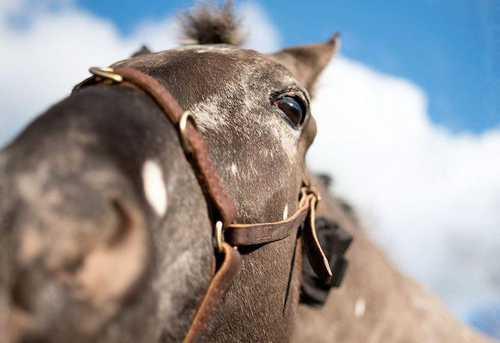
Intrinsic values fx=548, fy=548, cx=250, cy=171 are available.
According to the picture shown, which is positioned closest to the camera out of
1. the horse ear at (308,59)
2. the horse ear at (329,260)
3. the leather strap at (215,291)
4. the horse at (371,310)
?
the leather strap at (215,291)

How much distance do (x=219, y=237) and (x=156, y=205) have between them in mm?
440

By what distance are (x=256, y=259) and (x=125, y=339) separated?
0.98 metres

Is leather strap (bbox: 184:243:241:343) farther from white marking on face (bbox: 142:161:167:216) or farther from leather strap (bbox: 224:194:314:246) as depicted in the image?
white marking on face (bbox: 142:161:167:216)

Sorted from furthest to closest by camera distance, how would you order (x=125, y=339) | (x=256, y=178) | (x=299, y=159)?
(x=299, y=159) < (x=256, y=178) < (x=125, y=339)

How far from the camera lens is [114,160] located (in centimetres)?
134

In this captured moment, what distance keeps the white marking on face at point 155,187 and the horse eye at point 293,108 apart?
1.08 metres

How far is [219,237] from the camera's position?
1.86 m

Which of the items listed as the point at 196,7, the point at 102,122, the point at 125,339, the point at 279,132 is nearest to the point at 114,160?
the point at 102,122

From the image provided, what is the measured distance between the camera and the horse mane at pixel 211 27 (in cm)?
359

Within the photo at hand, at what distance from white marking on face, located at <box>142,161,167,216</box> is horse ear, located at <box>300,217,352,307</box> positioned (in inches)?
66.4

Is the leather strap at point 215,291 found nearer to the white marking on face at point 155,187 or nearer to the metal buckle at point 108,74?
the white marking on face at point 155,187

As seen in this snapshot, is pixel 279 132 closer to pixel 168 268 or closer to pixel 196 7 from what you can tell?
pixel 168 268

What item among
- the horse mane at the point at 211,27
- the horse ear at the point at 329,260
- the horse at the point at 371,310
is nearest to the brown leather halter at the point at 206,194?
the horse ear at the point at 329,260

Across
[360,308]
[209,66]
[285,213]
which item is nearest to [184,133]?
[209,66]
